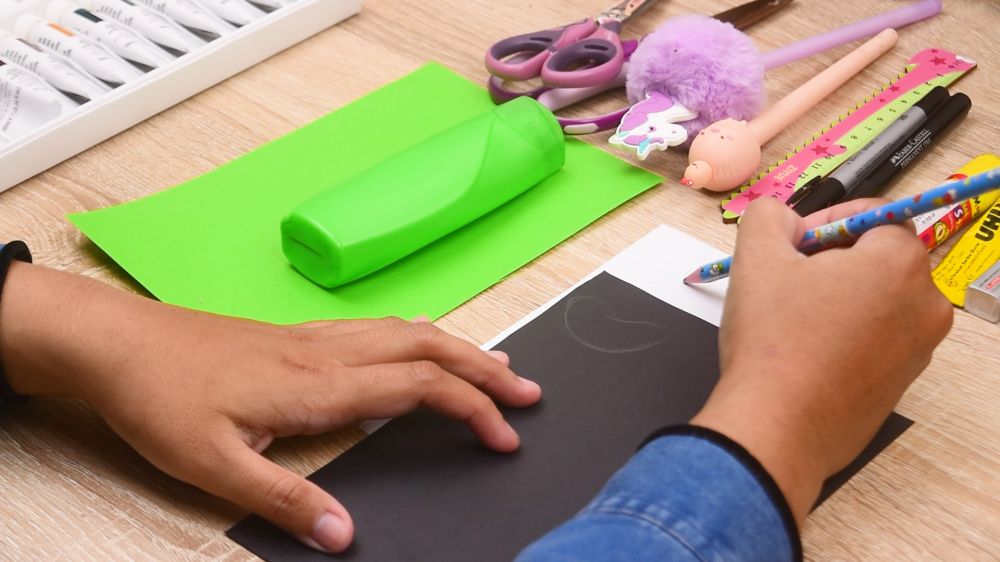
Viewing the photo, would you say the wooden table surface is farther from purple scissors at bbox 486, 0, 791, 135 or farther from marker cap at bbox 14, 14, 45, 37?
marker cap at bbox 14, 14, 45, 37

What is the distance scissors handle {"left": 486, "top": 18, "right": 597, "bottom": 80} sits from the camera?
90 centimetres

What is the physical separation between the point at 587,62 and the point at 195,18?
0.33 metres

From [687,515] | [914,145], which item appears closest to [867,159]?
[914,145]

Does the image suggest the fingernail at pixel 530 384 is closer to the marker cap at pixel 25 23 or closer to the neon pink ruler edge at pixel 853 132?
the neon pink ruler edge at pixel 853 132

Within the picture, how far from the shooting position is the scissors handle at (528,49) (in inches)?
35.3

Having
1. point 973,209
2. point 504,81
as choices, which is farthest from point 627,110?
point 973,209

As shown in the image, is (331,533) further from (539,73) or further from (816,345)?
(539,73)

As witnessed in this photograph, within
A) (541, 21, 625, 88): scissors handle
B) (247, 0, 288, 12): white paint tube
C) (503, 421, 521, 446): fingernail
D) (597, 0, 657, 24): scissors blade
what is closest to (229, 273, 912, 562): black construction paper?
(503, 421, 521, 446): fingernail

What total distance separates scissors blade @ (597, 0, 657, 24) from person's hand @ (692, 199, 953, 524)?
0.37 meters

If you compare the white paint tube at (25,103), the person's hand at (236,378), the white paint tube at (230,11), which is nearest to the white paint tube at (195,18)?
the white paint tube at (230,11)

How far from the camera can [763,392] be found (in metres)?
0.54

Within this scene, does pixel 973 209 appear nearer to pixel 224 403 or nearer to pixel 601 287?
pixel 601 287

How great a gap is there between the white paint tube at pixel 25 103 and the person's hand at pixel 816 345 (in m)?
0.55

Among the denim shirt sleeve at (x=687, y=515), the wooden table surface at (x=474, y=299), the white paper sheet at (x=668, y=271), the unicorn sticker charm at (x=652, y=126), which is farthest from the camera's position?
the unicorn sticker charm at (x=652, y=126)
